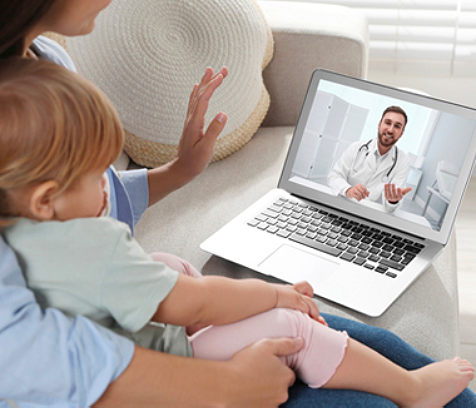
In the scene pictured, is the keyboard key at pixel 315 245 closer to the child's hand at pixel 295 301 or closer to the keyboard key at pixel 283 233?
the keyboard key at pixel 283 233

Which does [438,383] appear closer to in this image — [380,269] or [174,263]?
[380,269]

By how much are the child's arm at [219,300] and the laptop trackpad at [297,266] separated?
203mm

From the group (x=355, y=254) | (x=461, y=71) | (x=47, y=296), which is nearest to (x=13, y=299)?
(x=47, y=296)

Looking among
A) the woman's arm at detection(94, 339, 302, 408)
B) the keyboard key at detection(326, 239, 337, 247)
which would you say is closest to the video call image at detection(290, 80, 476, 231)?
the keyboard key at detection(326, 239, 337, 247)

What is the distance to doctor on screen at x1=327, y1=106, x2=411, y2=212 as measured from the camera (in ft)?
3.69

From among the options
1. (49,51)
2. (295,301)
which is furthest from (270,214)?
(49,51)

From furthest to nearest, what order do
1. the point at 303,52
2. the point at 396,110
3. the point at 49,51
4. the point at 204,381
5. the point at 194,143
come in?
the point at 303,52, the point at 396,110, the point at 194,143, the point at 49,51, the point at 204,381

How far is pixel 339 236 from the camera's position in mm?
1132

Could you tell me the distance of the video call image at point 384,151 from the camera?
1.10 metres

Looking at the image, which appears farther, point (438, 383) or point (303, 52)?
point (303, 52)

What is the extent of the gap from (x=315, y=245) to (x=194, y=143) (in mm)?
281

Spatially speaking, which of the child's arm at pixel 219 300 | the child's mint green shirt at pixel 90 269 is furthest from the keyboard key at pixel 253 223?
the child's mint green shirt at pixel 90 269

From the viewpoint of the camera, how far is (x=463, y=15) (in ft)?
6.25

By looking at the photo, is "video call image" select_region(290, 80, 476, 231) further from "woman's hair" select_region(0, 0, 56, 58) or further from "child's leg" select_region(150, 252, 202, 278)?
"woman's hair" select_region(0, 0, 56, 58)
